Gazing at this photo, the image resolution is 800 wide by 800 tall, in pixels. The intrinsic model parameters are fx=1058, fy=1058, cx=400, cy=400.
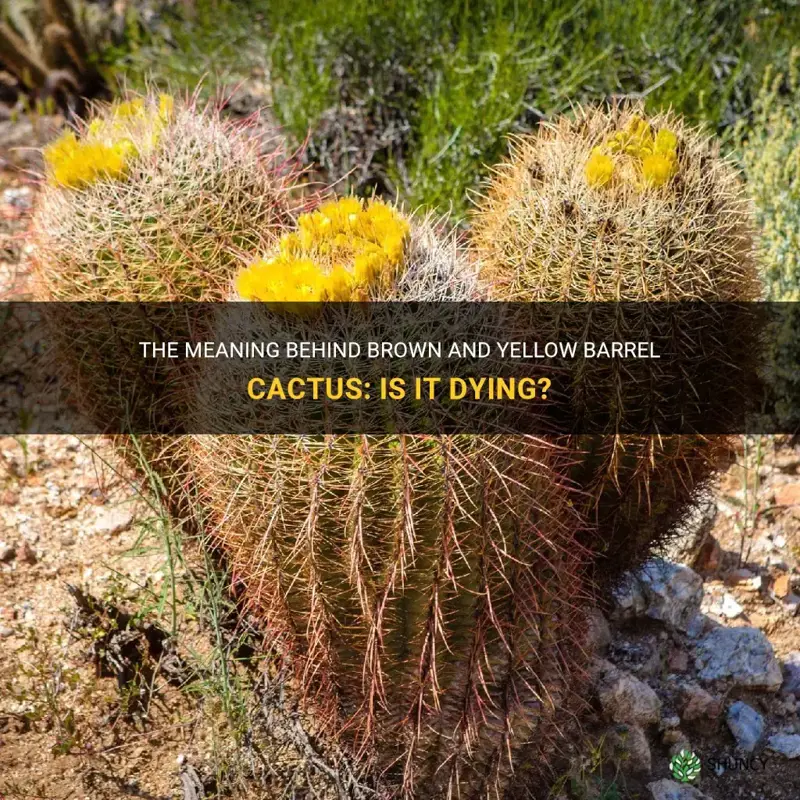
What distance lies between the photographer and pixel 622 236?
238cm

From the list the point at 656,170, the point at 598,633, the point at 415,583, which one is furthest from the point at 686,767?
the point at 656,170

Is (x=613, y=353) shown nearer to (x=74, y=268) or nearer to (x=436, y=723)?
(x=436, y=723)

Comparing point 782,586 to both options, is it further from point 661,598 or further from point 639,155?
point 639,155

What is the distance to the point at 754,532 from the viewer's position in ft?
12.4

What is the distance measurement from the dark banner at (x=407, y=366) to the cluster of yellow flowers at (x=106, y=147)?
0.32 m

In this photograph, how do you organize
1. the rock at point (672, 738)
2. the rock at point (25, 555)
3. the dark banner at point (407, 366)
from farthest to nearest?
the rock at point (25, 555), the rock at point (672, 738), the dark banner at point (407, 366)

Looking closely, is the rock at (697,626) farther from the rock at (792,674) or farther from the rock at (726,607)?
the rock at (792,674)

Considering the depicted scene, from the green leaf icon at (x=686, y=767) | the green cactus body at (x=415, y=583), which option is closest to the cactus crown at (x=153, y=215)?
the green cactus body at (x=415, y=583)

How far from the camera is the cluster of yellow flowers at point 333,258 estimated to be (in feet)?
6.48

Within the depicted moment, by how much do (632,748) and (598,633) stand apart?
375mm

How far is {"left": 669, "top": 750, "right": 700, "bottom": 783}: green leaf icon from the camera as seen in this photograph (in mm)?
2652

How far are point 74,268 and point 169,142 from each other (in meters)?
0.39

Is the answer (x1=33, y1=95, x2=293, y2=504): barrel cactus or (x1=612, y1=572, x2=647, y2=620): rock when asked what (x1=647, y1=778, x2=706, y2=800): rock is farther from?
(x1=33, y1=95, x2=293, y2=504): barrel cactus

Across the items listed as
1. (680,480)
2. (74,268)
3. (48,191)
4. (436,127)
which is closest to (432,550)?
(680,480)
